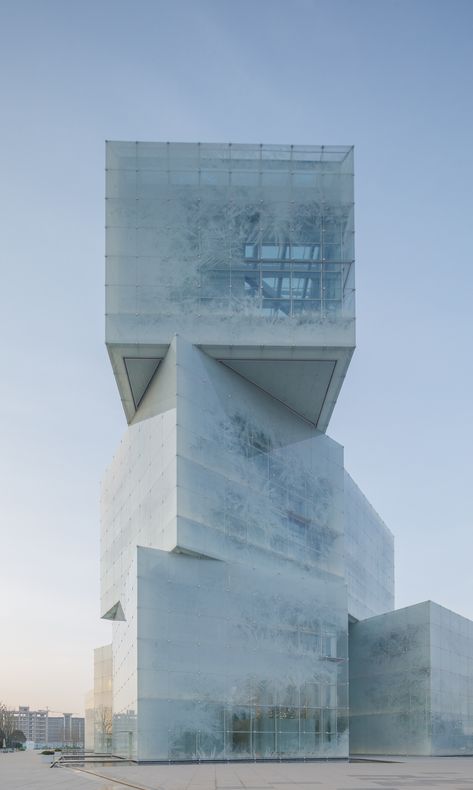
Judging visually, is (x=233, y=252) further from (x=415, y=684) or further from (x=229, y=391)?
(x=415, y=684)

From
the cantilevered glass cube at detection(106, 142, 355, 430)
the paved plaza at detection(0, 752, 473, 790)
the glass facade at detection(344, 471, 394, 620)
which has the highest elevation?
the cantilevered glass cube at detection(106, 142, 355, 430)

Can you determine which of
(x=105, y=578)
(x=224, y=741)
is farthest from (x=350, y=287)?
(x=105, y=578)

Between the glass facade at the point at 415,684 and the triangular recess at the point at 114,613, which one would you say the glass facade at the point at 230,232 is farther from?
the triangular recess at the point at 114,613

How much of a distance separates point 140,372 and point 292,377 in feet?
20.1

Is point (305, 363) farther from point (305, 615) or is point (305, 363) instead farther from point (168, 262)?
point (305, 615)

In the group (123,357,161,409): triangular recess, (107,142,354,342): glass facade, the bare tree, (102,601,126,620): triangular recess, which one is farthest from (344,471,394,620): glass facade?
(107,142,354,342): glass facade

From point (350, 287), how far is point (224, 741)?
56.5 ft

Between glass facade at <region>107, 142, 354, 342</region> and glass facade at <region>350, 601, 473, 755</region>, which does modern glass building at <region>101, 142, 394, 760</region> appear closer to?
glass facade at <region>107, 142, 354, 342</region>

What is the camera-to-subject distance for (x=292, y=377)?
37.7 metres

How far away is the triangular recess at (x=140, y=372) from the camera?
36188 millimetres

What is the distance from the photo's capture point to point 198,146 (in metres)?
→ 35.9

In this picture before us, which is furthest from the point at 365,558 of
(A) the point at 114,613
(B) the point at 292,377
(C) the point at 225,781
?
(C) the point at 225,781

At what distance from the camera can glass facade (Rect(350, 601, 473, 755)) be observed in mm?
43875

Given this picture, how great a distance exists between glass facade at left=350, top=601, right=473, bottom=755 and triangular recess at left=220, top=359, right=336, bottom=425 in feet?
41.1
